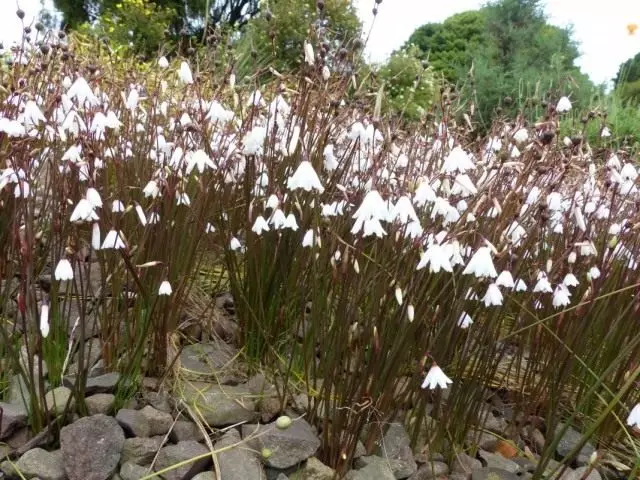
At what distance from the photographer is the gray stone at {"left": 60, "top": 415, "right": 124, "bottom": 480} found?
191 centimetres

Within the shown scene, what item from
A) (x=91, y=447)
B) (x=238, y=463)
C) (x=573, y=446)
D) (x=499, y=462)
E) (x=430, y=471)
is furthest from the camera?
(x=573, y=446)

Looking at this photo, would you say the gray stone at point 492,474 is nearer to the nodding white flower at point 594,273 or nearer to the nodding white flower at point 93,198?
the nodding white flower at point 594,273

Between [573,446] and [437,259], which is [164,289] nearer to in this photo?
[437,259]

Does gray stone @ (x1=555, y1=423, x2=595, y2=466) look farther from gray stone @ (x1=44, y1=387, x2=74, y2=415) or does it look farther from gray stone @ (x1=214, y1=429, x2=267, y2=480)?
gray stone @ (x1=44, y1=387, x2=74, y2=415)

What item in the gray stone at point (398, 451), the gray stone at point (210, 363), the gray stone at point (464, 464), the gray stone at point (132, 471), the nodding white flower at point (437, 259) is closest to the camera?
the nodding white flower at point (437, 259)

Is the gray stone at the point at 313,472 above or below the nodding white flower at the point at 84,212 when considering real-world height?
below

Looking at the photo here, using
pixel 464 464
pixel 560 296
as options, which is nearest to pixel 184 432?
pixel 464 464

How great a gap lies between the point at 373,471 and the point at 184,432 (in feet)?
2.19

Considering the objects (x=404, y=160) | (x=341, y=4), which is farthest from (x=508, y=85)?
(x=404, y=160)

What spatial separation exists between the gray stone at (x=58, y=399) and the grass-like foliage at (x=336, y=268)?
0.13ft

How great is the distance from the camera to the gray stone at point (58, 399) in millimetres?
2036

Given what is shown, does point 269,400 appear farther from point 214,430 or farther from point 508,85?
point 508,85

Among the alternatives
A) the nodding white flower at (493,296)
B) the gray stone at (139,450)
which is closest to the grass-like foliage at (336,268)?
the nodding white flower at (493,296)

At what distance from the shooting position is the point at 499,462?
2.38 metres
